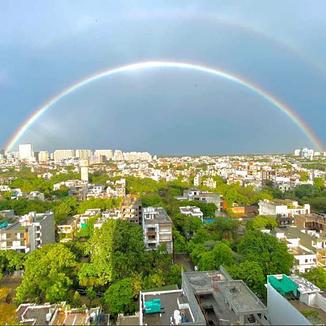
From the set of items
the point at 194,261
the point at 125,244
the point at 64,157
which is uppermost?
the point at 64,157

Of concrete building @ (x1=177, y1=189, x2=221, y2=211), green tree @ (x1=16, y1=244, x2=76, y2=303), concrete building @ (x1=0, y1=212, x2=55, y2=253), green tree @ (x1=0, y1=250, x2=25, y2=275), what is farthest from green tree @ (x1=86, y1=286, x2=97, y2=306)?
concrete building @ (x1=177, y1=189, x2=221, y2=211)

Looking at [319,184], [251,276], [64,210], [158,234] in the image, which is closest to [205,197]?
[64,210]

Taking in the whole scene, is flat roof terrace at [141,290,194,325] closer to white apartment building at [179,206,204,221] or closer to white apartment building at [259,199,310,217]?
white apartment building at [179,206,204,221]

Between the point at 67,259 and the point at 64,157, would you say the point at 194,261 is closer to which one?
the point at 67,259

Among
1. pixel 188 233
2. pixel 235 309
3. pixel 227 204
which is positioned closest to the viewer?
pixel 235 309

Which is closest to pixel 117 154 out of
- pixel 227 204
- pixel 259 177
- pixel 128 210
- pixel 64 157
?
pixel 64 157

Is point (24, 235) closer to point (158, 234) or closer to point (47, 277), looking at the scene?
point (47, 277)

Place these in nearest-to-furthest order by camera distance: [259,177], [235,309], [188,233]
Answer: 1. [235,309]
2. [188,233]
3. [259,177]

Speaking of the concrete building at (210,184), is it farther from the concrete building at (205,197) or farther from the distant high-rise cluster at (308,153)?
the distant high-rise cluster at (308,153)
